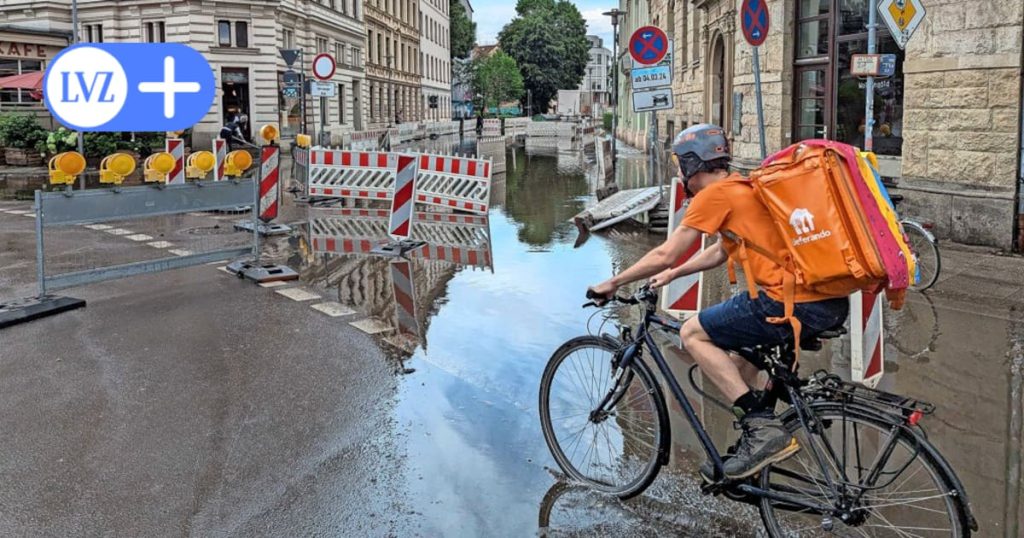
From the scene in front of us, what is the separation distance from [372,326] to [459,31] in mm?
104910

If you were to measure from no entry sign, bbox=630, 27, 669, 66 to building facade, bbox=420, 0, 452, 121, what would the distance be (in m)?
62.5

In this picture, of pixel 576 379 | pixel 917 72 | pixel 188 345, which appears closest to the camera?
pixel 576 379

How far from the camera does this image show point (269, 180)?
13555 millimetres

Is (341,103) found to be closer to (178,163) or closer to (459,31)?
(178,163)

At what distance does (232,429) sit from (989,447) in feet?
14.5

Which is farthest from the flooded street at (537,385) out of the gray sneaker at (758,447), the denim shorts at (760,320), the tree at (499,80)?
the tree at (499,80)

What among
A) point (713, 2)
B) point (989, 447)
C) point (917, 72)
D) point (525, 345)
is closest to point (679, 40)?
point (713, 2)

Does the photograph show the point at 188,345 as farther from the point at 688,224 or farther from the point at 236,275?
the point at 688,224

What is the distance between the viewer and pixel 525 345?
7.34 meters

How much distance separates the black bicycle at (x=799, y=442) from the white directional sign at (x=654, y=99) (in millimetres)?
11179

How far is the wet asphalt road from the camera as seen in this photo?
4223mm

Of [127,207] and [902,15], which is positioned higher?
[902,15]

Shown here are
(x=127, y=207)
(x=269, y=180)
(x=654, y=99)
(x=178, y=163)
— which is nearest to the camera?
(x=127, y=207)

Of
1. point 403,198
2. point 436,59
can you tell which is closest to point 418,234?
point 403,198
